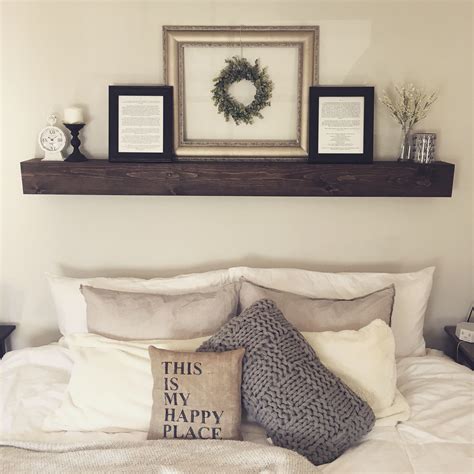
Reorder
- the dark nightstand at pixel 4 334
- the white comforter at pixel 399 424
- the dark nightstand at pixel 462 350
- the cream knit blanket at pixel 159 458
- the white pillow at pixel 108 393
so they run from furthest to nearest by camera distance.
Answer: the dark nightstand at pixel 4 334
the dark nightstand at pixel 462 350
the white pillow at pixel 108 393
the white comforter at pixel 399 424
the cream knit blanket at pixel 159 458

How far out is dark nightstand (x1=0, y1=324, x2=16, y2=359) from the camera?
258 centimetres

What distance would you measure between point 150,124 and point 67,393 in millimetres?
1099

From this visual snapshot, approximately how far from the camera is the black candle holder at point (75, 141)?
8.16 feet

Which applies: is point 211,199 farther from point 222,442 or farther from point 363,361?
point 222,442

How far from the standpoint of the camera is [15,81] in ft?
8.34

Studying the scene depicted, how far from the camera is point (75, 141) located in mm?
2516

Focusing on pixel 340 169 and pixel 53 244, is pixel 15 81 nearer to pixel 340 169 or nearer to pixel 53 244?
pixel 53 244

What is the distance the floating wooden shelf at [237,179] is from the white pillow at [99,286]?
348 mm

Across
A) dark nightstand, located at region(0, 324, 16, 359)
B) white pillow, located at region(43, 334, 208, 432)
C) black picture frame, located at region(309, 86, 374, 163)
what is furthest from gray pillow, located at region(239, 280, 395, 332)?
dark nightstand, located at region(0, 324, 16, 359)

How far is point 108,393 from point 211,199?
38.1 inches

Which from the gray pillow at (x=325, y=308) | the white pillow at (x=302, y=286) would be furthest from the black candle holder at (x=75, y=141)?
the gray pillow at (x=325, y=308)

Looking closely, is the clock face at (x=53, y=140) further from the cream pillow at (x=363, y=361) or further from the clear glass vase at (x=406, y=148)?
the clear glass vase at (x=406, y=148)

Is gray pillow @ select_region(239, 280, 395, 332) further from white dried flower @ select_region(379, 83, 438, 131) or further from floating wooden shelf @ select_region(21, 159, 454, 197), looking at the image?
white dried flower @ select_region(379, 83, 438, 131)

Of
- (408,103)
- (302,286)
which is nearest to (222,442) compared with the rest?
(302,286)
